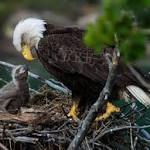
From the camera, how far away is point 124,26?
1528mm

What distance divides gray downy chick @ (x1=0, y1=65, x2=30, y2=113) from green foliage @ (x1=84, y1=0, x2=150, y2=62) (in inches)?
111

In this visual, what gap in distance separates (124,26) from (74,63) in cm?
282

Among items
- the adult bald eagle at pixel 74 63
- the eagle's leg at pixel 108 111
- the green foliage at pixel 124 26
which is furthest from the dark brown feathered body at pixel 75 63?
the green foliage at pixel 124 26

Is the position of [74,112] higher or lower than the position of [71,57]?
lower

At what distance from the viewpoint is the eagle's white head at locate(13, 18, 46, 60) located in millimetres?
4605

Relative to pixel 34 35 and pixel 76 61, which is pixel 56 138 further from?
pixel 34 35

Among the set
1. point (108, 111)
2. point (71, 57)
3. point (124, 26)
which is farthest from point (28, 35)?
point (124, 26)

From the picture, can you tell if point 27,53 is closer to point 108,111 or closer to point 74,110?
point 74,110

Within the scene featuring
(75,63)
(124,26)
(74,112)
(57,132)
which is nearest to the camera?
(124,26)

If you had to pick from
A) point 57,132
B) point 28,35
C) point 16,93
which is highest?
point 28,35

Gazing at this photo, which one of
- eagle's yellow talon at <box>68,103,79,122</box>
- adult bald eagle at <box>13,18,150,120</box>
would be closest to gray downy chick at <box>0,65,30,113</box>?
adult bald eagle at <box>13,18,150,120</box>

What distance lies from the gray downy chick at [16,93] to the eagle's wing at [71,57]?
209 mm

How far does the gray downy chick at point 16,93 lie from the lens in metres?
4.40

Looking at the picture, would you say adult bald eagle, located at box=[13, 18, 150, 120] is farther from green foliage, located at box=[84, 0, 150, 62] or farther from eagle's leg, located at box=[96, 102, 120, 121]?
green foliage, located at box=[84, 0, 150, 62]
